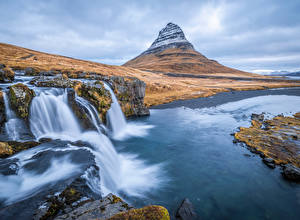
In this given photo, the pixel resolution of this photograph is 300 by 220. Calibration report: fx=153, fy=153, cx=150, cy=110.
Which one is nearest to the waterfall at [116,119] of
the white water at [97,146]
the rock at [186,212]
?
the white water at [97,146]

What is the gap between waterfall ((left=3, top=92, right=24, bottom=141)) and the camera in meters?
9.33

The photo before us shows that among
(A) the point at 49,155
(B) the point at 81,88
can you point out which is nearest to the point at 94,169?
(A) the point at 49,155

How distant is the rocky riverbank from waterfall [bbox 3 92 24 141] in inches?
629

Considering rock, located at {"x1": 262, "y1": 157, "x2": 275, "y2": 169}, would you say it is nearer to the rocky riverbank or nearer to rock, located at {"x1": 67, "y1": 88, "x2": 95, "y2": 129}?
the rocky riverbank

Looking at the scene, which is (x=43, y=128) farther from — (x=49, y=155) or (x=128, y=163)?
(x=128, y=163)

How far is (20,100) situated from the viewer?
416 inches

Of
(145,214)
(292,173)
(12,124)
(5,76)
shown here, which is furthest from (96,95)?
(292,173)

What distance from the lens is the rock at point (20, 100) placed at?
10.3m

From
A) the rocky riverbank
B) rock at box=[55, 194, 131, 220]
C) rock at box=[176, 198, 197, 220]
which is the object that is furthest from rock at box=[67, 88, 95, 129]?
the rocky riverbank

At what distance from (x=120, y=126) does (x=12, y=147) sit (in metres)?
11.1

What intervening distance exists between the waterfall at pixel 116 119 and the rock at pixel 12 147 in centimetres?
806

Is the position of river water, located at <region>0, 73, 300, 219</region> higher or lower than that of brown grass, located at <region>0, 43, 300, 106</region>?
lower

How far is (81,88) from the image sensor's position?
51.3 ft

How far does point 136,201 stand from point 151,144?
7.31m
